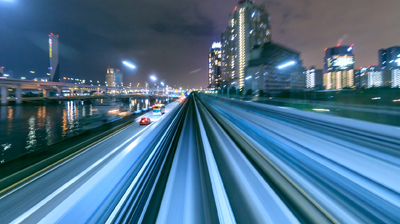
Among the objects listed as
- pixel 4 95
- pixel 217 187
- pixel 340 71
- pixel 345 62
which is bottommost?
pixel 217 187

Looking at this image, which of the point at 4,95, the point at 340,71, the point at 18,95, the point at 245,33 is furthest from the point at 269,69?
the point at 4,95

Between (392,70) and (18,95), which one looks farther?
(18,95)

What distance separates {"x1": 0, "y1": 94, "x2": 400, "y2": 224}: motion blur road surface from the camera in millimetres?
4152

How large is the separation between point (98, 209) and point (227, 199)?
3.29 meters

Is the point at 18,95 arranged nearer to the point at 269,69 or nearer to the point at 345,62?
the point at 269,69

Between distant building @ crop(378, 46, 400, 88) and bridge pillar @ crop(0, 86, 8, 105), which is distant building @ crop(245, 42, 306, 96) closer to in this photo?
distant building @ crop(378, 46, 400, 88)

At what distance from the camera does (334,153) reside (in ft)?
27.9

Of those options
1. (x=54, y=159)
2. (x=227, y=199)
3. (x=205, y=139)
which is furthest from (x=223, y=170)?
(x=54, y=159)

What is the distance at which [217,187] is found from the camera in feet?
18.2

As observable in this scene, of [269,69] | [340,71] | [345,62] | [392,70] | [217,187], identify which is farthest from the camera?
[269,69]

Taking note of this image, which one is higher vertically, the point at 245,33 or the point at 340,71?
the point at 245,33

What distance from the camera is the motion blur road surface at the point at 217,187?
415cm

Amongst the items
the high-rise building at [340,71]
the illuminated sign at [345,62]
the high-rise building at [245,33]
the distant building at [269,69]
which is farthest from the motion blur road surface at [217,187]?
the high-rise building at [245,33]

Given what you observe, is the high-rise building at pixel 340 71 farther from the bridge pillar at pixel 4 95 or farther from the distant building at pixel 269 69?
the bridge pillar at pixel 4 95
